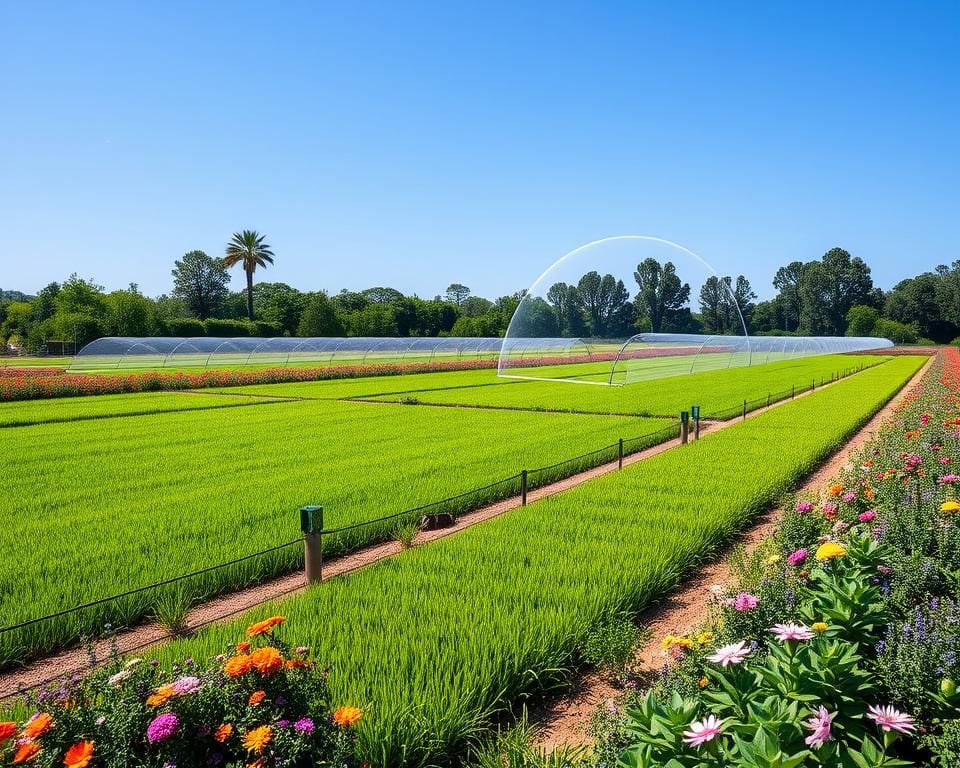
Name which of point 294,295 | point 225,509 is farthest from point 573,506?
point 294,295

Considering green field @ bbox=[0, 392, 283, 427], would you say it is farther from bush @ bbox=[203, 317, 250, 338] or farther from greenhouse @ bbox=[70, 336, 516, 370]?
bush @ bbox=[203, 317, 250, 338]

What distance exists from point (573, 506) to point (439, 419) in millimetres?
8326

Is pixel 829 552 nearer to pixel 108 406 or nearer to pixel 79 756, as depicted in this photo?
pixel 79 756

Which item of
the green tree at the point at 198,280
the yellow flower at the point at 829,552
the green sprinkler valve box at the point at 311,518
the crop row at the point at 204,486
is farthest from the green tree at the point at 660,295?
the green tree at the point at 198,280

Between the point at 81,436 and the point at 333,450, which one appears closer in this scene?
the point at 333,450

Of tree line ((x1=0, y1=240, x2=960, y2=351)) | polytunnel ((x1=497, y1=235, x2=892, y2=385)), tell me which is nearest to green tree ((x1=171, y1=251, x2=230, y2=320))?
tree line ((x1=0, y1=240, x2=960, y2=351))

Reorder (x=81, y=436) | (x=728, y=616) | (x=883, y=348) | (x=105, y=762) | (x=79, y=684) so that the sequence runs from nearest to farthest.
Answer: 1. (x=105, y=762)
2. (x=79, y=684)
3. (x=728, y=616)
4. (x=81, y=436)
5. (x=883, y=348)

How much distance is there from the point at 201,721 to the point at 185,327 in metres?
57.7

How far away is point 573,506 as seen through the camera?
22.1 ft

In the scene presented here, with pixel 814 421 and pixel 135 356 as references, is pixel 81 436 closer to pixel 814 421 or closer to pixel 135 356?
pixel 814 421

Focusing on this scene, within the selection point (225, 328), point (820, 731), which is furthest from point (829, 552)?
point (225, 328)

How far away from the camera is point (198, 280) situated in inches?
3236

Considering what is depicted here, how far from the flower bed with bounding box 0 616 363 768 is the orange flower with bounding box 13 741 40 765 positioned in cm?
1

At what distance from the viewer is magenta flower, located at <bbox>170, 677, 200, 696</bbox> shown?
2277 mm
